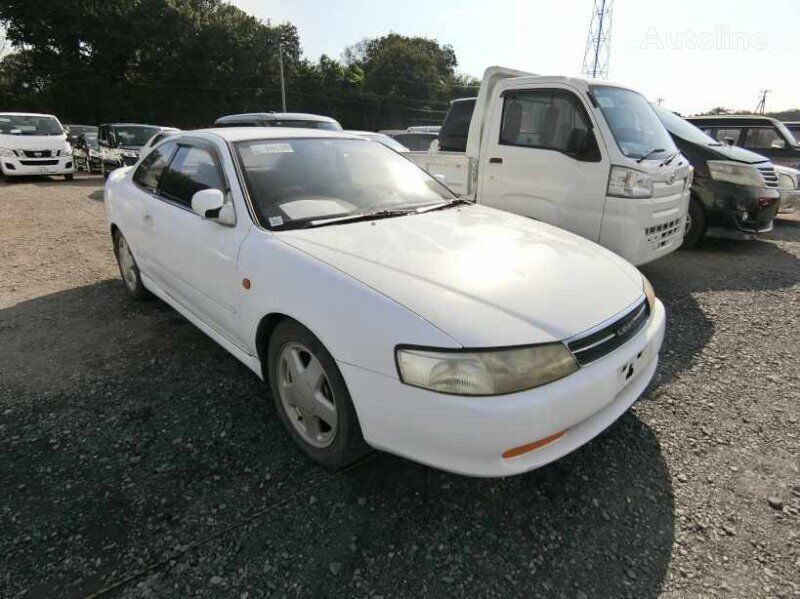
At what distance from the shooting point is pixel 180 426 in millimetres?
2635

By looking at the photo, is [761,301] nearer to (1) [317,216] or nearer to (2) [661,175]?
(2) [661,175]

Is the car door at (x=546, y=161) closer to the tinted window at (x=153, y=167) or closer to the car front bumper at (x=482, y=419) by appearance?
the car front bumper at (x=482, y=419)

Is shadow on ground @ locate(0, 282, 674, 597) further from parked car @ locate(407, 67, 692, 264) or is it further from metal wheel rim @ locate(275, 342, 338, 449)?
parked car @ locate(407, 67, 692, 264)

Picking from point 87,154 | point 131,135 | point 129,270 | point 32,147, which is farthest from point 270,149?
point 87,154

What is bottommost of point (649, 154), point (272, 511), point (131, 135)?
point (272, 511)

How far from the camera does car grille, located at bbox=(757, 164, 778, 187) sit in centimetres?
607

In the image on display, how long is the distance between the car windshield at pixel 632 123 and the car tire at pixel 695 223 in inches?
65.4

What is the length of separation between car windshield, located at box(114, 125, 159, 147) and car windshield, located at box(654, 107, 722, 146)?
511 inches

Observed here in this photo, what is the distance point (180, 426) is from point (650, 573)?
2278mm

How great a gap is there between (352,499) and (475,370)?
0.88 m

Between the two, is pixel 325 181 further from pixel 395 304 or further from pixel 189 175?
pixel 395 304

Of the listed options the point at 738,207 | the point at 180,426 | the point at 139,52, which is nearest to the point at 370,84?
the point at 139,52

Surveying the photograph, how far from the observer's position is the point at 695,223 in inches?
247

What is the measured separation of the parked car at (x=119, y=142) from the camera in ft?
43.8
